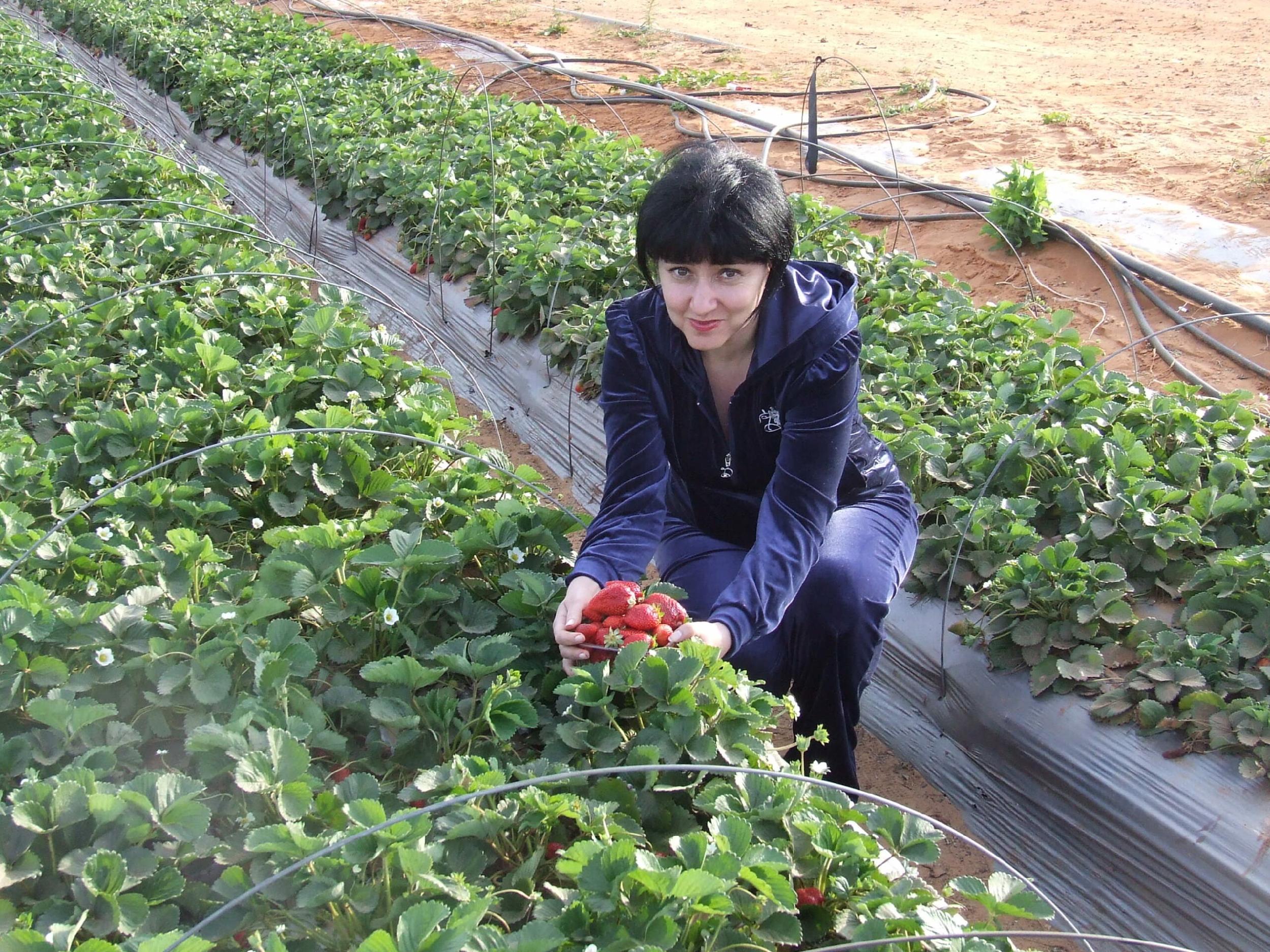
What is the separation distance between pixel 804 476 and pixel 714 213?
0.54 meters

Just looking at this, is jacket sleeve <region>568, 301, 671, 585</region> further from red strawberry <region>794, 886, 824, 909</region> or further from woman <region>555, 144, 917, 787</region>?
red strawberry <region>794, 886, 824, 909</region>

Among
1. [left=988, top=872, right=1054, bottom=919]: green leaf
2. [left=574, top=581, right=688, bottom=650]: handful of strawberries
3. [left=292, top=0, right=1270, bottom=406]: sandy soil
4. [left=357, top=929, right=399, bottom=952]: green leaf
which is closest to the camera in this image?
[left=357, top=929, right=399, bottom=952]: green leaf

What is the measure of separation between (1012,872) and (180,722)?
1.42 meters

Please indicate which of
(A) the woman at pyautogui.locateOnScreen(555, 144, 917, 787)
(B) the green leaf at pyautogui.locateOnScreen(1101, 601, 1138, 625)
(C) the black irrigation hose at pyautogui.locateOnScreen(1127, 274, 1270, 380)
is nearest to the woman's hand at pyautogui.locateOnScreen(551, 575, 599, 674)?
(A) the woman at pyautogui.locateOnScreen(555, 144, 917, 787)

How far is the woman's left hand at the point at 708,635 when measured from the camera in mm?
1851

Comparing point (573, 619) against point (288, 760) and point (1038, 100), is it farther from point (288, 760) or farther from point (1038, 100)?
point (1038, 100)

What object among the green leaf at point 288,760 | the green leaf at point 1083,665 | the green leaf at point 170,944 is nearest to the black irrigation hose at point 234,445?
the green leaf at point 288,760

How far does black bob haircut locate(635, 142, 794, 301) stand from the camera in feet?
6.34

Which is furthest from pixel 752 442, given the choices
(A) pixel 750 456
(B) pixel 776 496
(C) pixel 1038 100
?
(C) pixel 1038 100

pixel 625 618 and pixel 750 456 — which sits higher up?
pixel 750 456

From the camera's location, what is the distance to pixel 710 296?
2002 millimetres

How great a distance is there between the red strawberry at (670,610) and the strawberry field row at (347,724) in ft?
0.42

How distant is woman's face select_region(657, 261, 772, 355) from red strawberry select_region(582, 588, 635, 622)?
0.52 m

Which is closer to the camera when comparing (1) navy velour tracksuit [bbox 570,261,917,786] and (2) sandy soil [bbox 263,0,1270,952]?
(1) navy velour tracksuit [bbox 570,261,917,786]
